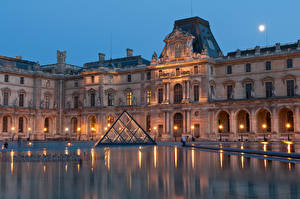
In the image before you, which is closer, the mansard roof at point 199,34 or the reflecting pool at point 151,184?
the reflecting pool at point 151,184

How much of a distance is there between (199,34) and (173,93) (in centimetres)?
1137

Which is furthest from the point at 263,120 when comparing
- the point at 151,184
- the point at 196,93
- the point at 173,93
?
the point at 151,184

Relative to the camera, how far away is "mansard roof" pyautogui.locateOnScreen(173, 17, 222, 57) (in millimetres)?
65188

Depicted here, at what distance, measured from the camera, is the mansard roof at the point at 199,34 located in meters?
65.2

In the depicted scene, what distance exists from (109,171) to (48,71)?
221 ft

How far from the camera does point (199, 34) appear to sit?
6631cm

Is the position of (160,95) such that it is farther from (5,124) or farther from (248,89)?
(5,124)

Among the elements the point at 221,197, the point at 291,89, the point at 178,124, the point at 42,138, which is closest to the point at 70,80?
Result: the point at 42,138

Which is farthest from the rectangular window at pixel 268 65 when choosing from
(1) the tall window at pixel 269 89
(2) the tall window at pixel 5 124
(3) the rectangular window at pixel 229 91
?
(2) the tall window at pixel 5 124

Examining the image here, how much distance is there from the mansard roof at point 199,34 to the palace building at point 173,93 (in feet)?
0.57

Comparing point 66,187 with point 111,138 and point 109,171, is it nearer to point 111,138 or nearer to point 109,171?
point 109,171

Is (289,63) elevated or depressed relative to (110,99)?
elevated

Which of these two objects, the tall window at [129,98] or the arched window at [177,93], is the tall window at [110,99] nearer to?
the tall window at [129,98]

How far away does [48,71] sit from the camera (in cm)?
7950
